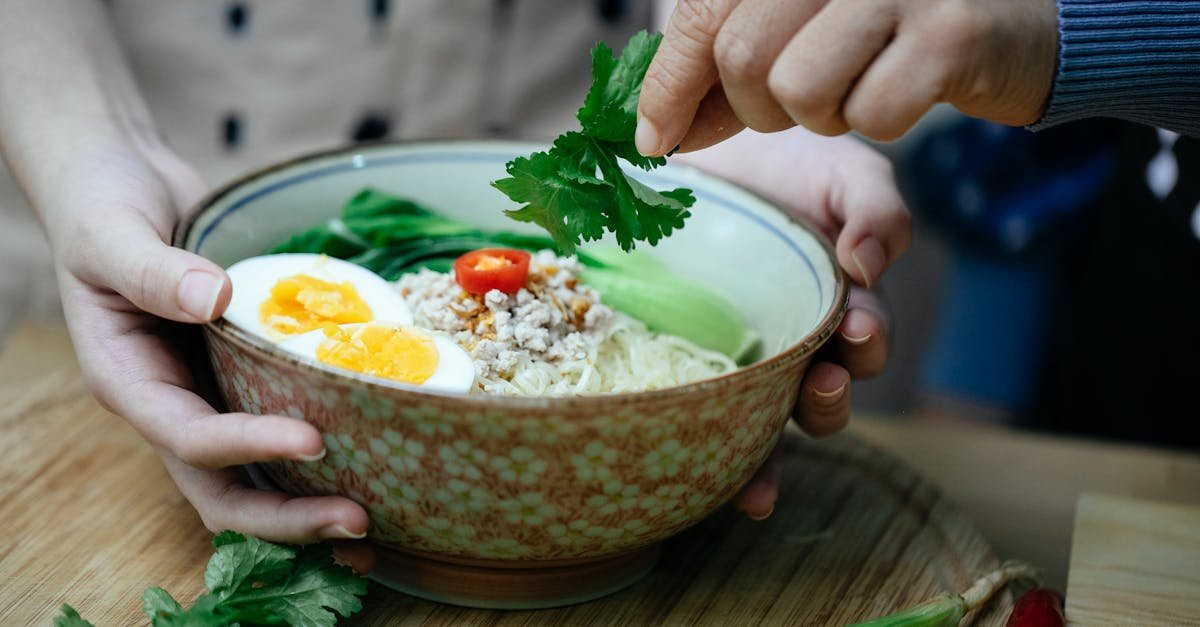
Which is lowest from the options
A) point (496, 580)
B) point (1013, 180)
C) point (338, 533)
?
point (1013, 180)

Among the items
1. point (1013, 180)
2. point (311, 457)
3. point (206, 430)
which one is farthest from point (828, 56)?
point (1013, 180)

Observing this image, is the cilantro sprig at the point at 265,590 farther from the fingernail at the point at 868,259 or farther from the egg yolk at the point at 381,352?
the fingernail at the point at 868,259

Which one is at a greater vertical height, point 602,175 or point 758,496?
point 602,175

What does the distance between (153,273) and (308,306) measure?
303 mm

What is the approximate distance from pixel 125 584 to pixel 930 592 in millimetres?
1415

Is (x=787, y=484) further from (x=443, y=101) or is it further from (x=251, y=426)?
(x=443, y=101)

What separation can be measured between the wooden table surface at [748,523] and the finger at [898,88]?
0.88m

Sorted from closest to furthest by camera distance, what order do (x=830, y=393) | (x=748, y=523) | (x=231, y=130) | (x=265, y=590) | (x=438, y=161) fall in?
(x=265, y=590) < (x=830, y=393) < (x=748, y=523) < (x=438, y=161) < (x=231, y=130)

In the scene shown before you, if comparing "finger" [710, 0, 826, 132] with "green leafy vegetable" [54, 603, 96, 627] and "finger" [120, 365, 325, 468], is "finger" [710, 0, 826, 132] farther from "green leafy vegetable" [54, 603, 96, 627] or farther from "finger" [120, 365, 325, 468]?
"green leafy vegetable" [54, 603, 96, 627]

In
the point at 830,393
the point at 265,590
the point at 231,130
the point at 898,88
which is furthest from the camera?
the point at 231,130

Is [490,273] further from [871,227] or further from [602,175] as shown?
Answer: [871,227]

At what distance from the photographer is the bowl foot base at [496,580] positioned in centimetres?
175

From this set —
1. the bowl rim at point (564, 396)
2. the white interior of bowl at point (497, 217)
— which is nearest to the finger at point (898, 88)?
the bowl rim at point (564, 396)

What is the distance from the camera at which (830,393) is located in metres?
1.85
